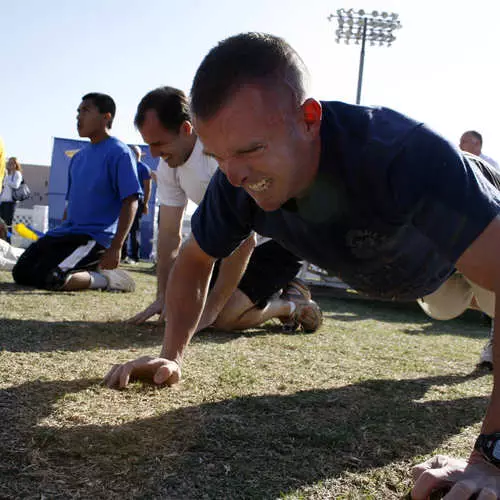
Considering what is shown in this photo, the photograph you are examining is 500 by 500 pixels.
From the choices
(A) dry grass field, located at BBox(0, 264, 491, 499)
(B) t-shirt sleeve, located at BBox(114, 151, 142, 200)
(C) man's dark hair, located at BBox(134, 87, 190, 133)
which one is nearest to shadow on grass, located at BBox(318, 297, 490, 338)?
(A) dry grass field, located at BBox(0, 264, 491, 499)

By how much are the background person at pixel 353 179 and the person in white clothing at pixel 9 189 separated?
8.52m

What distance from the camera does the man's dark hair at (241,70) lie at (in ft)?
3.96

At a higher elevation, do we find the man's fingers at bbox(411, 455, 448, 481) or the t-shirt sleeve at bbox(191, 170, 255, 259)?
the t-shirt sleeve at bbox(191, 170, 255, 259)

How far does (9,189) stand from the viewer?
9.16 m

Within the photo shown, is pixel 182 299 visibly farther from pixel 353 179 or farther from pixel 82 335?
pixel 82 335

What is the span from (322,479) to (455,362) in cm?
170

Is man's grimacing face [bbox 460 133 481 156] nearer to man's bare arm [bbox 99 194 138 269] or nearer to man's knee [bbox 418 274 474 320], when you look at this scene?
man's bare arm [bbox 99 194 138 269]

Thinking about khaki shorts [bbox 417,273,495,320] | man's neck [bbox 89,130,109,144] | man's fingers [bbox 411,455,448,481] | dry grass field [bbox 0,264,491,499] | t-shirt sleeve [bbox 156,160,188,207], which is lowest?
dry grass field [bbox 0,264,491,499]

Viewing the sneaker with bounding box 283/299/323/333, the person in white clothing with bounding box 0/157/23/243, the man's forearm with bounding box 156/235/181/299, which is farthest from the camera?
the person in white clothing with bounding box 0/157/23/243

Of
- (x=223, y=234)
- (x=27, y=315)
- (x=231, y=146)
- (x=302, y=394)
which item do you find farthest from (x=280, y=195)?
(x=27, y=315)

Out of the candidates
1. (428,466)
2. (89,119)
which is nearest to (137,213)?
(89,119)

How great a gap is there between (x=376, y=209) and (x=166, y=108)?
1729 millimetres

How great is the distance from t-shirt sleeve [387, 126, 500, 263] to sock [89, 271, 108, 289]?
3.41m

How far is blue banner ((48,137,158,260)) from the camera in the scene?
31.3ft
